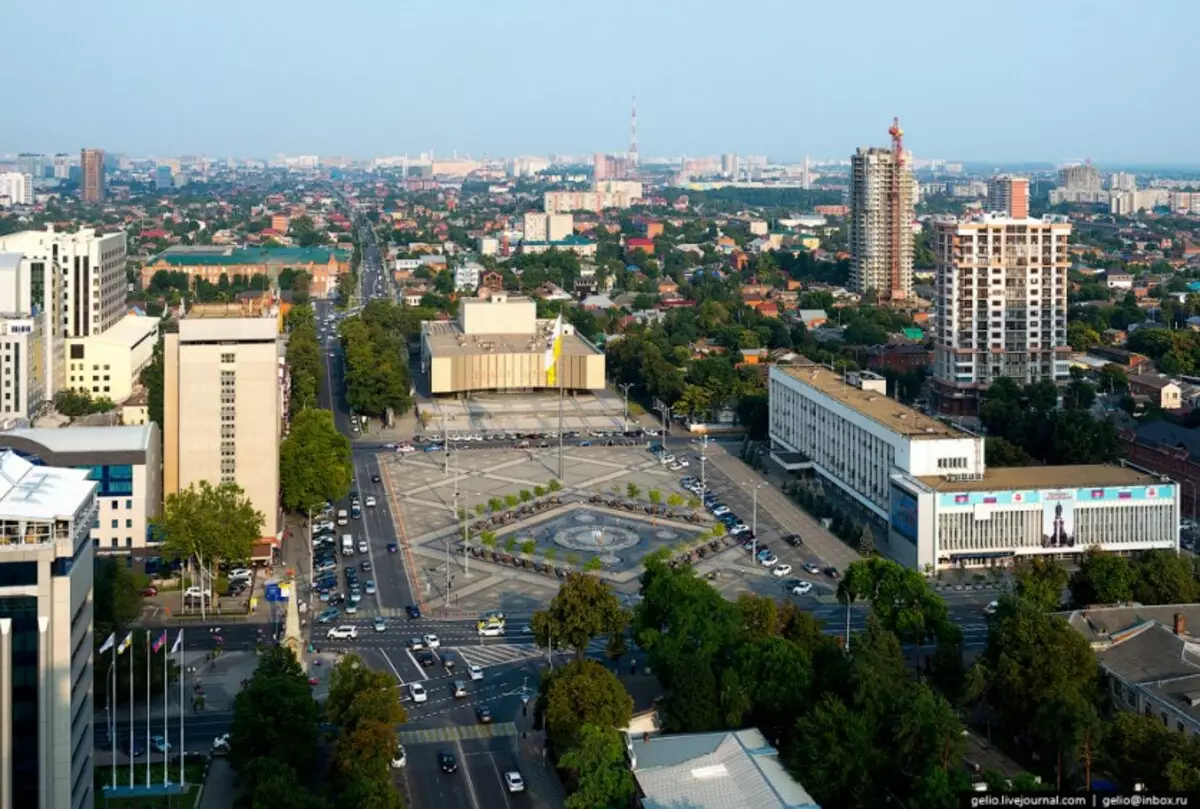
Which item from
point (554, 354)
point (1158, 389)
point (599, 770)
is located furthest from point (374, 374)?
point (599, 770)

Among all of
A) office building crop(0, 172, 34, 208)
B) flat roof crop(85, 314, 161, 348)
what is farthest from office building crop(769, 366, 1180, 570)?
office building crop(0, 172, 34, 208)

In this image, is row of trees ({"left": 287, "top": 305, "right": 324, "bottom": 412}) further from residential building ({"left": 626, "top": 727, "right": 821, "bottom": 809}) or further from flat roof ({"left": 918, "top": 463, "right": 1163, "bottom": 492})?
residential building ({"left": 626, "top": 727, "right": 821, "bottom": 809})

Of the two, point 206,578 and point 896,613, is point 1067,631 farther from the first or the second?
point 206,578

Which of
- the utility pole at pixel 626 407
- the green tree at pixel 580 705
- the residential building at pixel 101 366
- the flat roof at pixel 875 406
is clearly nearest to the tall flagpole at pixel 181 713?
the green tree at pixel 580 705

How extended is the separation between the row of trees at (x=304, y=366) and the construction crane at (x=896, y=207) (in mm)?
27373

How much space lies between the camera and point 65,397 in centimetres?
3422

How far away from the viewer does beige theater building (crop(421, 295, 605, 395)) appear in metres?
39.8

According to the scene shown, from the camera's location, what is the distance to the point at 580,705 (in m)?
15.6

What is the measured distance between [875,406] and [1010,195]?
→ 162ft

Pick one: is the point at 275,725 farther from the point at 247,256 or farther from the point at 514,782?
the point at 247,256

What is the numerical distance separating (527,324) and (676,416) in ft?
25.3

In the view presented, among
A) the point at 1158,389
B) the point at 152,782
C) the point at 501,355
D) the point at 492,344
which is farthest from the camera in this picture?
the point at 492,344

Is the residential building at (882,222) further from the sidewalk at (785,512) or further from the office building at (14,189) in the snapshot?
the office building at (14,189)

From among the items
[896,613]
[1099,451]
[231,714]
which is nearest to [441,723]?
[231,714]
